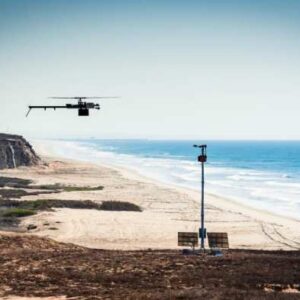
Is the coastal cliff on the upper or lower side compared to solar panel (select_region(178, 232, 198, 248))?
upper

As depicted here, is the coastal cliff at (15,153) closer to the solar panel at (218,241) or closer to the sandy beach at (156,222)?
the sandy beach at (156,222)

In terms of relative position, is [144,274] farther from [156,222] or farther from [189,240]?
[156,222]

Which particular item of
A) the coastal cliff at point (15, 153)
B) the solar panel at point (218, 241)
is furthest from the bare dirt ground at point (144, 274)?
the coastal cliff at point (15, 153)

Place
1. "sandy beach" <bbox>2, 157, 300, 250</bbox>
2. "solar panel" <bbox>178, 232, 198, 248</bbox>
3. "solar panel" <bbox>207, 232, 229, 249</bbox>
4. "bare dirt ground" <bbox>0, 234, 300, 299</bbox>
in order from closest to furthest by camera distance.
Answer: "bare dirt ground" <bbox>0, 234, 300, 299</bbox> < "solar panel" <bbox>207, 232, 229, 249</bbox> < "solar panel" <bbox>178, 232, 198, 248</bbox> < "sandy beach" <bbox>2, 157, 300, 250</bbox>

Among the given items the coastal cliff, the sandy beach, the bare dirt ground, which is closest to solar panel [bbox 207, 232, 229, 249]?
the bare dirt ground

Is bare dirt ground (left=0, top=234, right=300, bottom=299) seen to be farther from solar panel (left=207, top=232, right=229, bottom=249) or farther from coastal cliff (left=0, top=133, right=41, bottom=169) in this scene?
coastal cliff (left=0, top=133, right=41, bottom=169)

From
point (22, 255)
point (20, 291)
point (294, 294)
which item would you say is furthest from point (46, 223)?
point (294, 294)

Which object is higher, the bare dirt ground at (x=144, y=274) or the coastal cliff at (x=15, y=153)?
the coastal cliff at (x=15, y=153)

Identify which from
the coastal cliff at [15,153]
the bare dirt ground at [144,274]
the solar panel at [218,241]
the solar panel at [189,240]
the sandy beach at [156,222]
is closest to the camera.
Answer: the bare dirt ground at [144,274]
